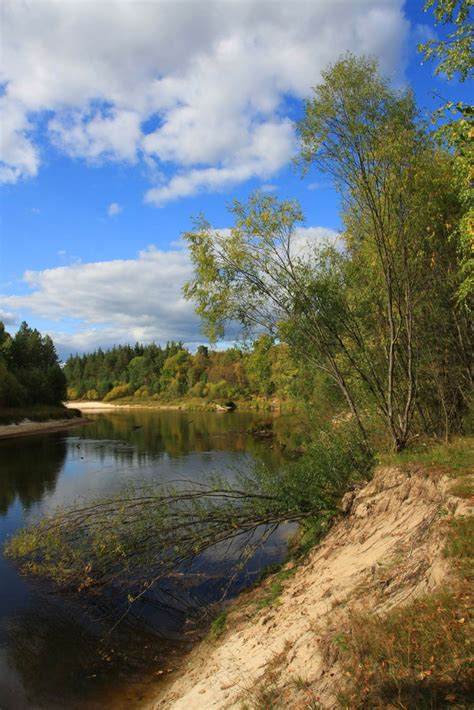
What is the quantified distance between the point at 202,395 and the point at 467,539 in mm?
95665

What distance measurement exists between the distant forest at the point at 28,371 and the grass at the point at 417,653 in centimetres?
5886

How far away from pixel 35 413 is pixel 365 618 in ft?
206

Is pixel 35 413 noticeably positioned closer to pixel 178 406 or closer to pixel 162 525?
pixel 178 406

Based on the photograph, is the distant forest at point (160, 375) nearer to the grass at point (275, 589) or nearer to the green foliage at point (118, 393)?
the green foliage at point (118, 393)

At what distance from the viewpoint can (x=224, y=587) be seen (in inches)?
472

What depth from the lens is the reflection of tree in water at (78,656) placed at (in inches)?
325

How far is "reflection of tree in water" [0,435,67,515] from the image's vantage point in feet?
74.5

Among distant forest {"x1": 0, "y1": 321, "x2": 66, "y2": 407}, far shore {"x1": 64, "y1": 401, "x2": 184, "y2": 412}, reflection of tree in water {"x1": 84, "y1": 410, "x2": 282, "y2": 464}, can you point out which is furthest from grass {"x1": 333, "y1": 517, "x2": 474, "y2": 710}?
far shore {"x1": 64, "y1": 401, "x2": 184, "y2": 412}

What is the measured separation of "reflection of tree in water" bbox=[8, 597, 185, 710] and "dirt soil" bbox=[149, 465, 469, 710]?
97cm

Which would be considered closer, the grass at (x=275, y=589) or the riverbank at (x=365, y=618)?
the riverbank at (x=365, y=618)

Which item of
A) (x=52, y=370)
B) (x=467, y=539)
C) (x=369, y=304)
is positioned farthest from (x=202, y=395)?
(x=467, y=539)

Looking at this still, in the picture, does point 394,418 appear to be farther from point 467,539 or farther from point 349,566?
point 467,539

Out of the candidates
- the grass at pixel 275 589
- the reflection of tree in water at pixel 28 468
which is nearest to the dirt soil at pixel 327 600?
the grass at pixel 275 589

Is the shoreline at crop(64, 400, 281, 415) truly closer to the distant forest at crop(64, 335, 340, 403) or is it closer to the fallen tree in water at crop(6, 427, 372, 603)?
the distant forest at crop(64, 335, 340, 403)
